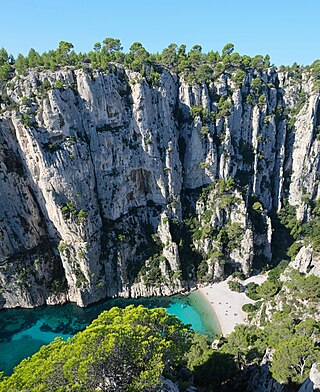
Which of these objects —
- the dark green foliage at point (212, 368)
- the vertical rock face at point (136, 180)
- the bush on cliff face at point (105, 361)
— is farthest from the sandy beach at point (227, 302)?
the bush on cliff face at point (105, 361)

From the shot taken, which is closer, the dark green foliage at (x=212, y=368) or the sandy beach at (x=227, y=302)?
the dark green foliage at (x=212, y=368)

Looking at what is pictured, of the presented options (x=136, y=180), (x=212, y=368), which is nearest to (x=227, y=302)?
(x=212, y=368)

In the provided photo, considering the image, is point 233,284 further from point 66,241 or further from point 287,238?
point 66,241

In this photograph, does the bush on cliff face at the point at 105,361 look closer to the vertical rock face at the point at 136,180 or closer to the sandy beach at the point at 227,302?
the sandy beach at the point at 227,302

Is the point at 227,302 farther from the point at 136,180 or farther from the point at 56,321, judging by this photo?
the point at 56,321

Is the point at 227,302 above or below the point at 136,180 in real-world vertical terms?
below
